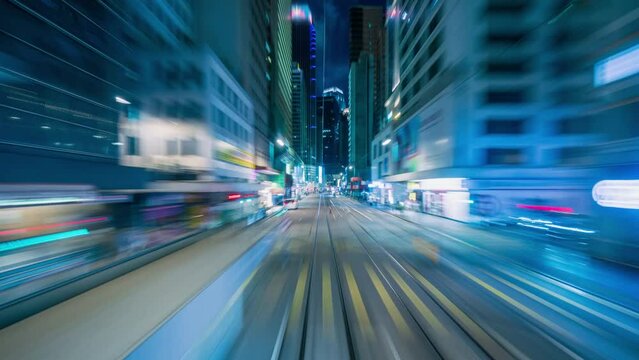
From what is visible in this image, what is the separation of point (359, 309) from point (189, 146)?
16285mm

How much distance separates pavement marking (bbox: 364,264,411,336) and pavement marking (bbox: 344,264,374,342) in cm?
54

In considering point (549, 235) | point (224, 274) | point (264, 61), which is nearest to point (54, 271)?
point (224, 274)

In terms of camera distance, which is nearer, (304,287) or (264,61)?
(304,287)

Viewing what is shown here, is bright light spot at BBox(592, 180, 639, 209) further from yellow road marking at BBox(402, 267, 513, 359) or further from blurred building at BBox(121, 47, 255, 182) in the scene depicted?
blurred building at BBox(121, 47, 255, 182)

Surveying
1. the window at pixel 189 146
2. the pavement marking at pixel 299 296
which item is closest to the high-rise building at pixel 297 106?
the window at pixel 189 146

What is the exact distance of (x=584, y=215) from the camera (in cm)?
950

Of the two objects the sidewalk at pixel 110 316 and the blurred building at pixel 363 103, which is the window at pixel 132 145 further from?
the blurred building at pixel 363 103

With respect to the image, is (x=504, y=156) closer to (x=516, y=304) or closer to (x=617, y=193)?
(x=617, y=193)

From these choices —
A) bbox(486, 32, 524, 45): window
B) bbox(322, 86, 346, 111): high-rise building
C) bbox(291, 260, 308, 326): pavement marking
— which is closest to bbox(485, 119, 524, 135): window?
bbox(486, 32, 524, 45): window

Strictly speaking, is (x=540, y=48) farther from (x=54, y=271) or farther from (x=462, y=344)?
(x=54, y=271)

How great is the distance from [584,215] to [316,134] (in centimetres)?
15256

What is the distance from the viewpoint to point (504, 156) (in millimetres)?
17688

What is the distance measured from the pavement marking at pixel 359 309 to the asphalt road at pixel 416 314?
22 mm

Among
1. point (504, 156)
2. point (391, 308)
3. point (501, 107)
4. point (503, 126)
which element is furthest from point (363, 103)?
point (391, 308)
